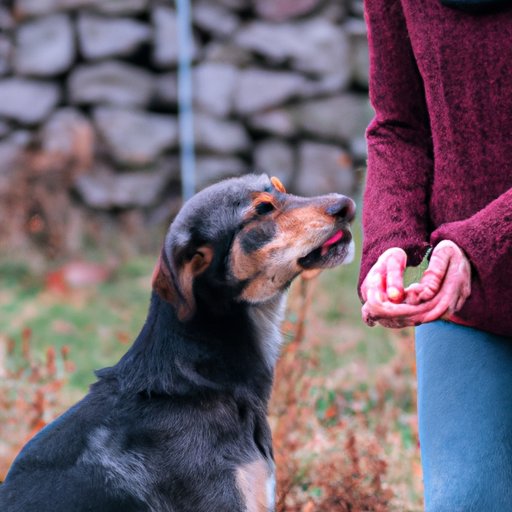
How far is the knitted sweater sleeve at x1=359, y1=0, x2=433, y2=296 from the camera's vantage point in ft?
7.14

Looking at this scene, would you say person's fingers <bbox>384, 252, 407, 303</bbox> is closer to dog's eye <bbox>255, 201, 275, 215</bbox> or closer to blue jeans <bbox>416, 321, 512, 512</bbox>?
blue jeans <bbox>416, 321, 512, 512</bbox>

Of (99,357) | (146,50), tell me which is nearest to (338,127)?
(146,50)

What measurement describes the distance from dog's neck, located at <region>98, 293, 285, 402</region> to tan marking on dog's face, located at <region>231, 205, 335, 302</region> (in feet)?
0.29

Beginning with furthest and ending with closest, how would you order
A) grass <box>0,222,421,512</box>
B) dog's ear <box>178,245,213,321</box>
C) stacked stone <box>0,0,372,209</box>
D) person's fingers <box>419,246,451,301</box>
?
stacked stone <box>0,0,372,209</box>
grass <box>0,222,421,512</box>
dog's ear <box>178,245,213,321</box>
person's fingers <box>419,246,451,301</box>

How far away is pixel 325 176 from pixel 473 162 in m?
6.77

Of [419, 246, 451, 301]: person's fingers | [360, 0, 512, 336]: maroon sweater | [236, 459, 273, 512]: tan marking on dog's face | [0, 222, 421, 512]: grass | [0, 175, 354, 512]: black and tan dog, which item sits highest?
[360, 0, 512, 336]: maroon sweater

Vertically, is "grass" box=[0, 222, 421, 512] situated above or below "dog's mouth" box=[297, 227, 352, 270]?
below

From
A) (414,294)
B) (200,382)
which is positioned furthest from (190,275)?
(414,294)

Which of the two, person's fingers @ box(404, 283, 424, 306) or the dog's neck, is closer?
person's fingers @ box(404, 283, 424, 306)

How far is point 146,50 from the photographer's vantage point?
8875 millimetres

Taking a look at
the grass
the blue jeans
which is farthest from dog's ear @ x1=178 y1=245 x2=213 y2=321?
the grass

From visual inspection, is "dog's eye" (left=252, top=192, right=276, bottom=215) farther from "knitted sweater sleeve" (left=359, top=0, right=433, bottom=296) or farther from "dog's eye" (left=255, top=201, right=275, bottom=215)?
"knitted sweater sleeve" (left=359, top=0, right=433, bottom=296)

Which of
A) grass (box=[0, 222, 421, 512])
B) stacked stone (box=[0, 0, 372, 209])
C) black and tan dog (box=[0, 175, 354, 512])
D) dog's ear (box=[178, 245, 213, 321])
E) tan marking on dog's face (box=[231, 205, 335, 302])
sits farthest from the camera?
stacked stone (box=[0, 0, 372, 209])

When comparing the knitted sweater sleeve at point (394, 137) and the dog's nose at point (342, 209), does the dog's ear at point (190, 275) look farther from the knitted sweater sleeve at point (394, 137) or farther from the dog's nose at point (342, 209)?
the knitted sweater sleeve at point (394, 137)
